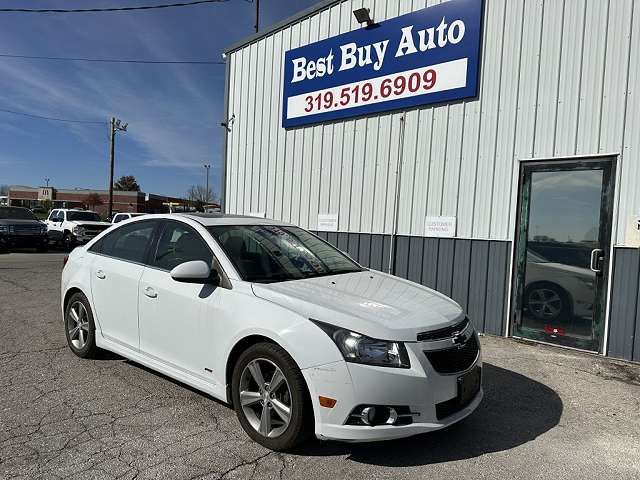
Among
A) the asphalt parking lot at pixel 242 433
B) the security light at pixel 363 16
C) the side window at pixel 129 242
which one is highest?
the security light at pixel 363 16

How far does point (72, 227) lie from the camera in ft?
73.0

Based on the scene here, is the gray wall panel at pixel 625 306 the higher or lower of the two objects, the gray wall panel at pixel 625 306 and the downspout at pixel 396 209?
the lower

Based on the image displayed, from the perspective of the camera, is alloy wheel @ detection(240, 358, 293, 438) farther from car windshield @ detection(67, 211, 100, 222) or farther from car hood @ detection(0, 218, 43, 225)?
car windshield @ detection(67, 211, 100, 222)

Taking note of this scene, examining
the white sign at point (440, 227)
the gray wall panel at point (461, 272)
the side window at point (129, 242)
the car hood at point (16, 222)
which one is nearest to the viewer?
the side window at point (129, 242)

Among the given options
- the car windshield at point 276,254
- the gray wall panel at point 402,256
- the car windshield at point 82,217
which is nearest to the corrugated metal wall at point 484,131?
the gray wall panel at point 402,256

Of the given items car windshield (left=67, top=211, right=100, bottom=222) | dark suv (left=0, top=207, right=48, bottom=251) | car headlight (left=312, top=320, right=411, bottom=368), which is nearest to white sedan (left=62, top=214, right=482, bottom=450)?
car headlight (left=312, top=320, right=411, bottom=368)

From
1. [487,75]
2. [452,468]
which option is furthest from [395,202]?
[452,468]

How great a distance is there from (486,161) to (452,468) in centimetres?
484

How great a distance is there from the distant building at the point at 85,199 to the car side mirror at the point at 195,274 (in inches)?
3119

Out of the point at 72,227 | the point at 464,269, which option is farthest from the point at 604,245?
the point at 72,227

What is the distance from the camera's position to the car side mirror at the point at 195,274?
371 centimetres

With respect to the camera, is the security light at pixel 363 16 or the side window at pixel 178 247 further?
the security light at pixel 363 16

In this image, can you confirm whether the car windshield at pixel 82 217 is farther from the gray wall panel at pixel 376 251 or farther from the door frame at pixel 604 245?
the door frame at pixel 604 245

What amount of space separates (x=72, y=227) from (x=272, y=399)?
2183 centimetres
